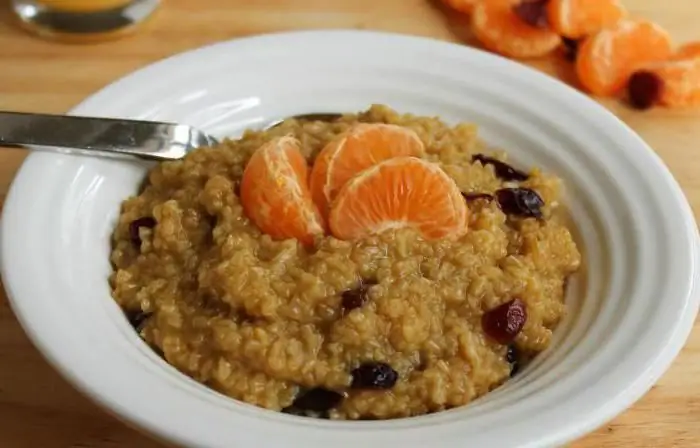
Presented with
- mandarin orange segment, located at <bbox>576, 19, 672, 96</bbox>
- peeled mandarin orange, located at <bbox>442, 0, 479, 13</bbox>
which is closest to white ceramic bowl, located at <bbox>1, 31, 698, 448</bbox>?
mandarin orange segment, located at <bbox>576, 19, 672, 96</bbox>

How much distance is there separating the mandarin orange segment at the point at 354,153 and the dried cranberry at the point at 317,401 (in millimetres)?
391

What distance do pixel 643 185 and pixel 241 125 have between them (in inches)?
40.0

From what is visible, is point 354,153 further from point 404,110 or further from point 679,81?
point 679,81

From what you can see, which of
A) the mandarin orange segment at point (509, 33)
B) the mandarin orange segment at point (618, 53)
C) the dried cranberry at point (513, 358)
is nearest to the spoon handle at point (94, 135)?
the dried cranberry at point (513, 358)

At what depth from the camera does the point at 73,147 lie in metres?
2.08

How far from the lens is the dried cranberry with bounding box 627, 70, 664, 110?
9.66 ft

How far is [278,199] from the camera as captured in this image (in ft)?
6.28

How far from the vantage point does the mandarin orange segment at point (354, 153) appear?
200cm

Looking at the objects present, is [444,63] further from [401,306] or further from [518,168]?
[401,306]

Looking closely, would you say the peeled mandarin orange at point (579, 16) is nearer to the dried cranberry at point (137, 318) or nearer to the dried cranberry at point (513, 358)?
the dried cranberry at point (513, 358)

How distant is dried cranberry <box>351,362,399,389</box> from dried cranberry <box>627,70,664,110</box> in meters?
1.62

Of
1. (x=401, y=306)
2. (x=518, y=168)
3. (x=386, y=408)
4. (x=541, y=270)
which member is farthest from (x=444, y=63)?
(x=386, y=408)

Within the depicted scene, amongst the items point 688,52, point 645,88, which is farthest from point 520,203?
point 688,52

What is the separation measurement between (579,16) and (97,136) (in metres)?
1.73
